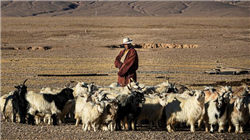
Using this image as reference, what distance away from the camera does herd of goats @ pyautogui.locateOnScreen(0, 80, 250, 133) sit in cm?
1181

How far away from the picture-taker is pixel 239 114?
1184cm

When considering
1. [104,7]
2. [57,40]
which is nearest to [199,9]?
[104,7]

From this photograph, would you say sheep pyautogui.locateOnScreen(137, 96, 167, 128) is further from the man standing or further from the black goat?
the black goat

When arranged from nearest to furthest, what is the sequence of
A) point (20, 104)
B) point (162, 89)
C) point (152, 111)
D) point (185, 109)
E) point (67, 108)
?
point (185, 109), point (152, 111), point (20, 104), point (67, 108), point (162, 89)

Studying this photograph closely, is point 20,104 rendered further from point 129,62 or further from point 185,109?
point 185,109

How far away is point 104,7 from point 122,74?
151428mm

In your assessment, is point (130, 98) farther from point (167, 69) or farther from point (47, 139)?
point (167, 69)

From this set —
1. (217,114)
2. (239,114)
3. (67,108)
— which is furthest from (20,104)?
(239,114)

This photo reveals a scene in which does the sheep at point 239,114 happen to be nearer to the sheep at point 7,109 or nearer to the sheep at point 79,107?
the sheep at point 79,107

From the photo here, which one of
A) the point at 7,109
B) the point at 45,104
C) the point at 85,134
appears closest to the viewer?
the point at 85,134

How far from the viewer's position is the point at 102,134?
11.2 metres

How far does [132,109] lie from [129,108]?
0.27ft

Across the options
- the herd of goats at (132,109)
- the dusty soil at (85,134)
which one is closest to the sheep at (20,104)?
the herd of goats at (132,109)

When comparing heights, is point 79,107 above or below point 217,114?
above
